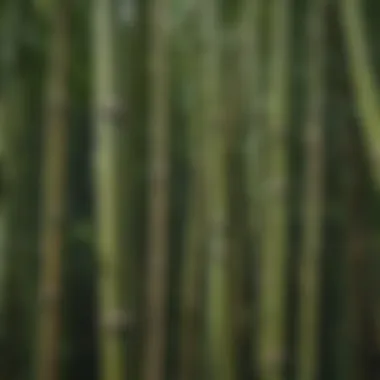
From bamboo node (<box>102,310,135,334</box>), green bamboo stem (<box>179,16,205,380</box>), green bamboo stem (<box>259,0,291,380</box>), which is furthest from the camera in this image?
green bamboo stem (<box>179,16,205,380</box>)

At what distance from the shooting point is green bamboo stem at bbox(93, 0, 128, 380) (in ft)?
2.56

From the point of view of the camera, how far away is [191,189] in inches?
42.8

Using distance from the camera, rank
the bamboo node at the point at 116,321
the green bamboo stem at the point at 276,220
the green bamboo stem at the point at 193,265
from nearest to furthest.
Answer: the bamboo node at the point at 116,321 → the green bamboo stem at the point at 276,220 → the green bamboo stem at the point at 193,265

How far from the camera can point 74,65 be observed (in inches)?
41.9

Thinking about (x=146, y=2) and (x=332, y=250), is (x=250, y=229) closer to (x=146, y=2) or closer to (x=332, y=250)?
(x=332, y=250)

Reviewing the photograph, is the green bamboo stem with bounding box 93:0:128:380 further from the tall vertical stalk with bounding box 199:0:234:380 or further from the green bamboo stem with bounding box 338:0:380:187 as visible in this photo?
the green bamboo stem with bounding box 338:0:380:187

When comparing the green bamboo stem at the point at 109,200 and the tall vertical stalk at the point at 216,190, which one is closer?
the green bamboo stem at the point at 109,200

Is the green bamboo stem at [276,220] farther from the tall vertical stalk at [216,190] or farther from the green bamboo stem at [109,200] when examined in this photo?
the green bamboo stem at [109,200]

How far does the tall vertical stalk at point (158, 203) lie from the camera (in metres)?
0.89

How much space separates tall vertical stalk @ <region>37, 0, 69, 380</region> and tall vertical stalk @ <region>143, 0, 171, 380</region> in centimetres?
10

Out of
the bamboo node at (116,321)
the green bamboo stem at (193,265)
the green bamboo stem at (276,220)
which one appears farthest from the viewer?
the green bamboo stem at (193,265)

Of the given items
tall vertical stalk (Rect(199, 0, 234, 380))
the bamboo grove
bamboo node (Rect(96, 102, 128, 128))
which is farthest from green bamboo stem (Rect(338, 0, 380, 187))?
bamboo node (Rect(96, 102, 128, 128))

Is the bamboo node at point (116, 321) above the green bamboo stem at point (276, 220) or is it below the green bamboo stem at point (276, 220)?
below

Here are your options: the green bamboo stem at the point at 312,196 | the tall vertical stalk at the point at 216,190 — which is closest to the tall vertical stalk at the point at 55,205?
the tall vertical stalk at the point at 216,190
